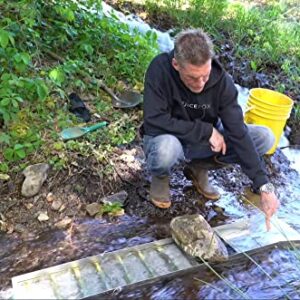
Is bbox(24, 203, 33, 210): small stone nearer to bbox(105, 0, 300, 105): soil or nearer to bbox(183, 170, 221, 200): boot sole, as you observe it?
bbox(183, 170, 221, 200): boot sole

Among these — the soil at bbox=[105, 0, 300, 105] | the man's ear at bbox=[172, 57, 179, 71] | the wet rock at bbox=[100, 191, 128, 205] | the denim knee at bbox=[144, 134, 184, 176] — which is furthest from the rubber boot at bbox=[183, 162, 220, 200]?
the soil at bbox=[105, 0, 300, 105]

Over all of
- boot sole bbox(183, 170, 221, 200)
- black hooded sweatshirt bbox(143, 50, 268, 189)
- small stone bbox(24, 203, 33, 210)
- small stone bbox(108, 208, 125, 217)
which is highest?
black hooded sweatshirt bbox(143, 50, 268, 189)

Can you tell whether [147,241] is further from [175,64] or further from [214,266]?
[175,64]

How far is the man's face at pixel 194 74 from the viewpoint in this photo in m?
2.54

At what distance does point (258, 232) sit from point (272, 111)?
4.30ft

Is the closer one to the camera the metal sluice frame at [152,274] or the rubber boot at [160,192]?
the metal sluice frame at [152,274]

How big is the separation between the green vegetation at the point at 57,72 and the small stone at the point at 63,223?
1.39 ft

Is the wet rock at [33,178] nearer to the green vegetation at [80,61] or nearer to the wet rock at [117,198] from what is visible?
the green vegetation at [80,61]

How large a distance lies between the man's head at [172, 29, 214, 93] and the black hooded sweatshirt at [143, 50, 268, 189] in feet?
0.57

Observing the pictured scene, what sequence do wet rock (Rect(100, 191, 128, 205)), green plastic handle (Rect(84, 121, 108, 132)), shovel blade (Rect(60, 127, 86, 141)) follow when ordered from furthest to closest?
green plastic handle (Rect(84, 121, 108, 132)) → shovel blade (Rect(60, 127, 86, 141)) → wet rock (Rect(100, 191, 128, 205))

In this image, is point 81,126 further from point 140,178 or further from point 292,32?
point 292,32

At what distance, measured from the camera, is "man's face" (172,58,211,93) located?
254cm

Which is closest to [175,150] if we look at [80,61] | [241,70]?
[80,61]

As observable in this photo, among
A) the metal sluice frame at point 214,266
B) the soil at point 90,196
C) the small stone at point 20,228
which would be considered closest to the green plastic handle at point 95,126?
the soil at point 90,196
